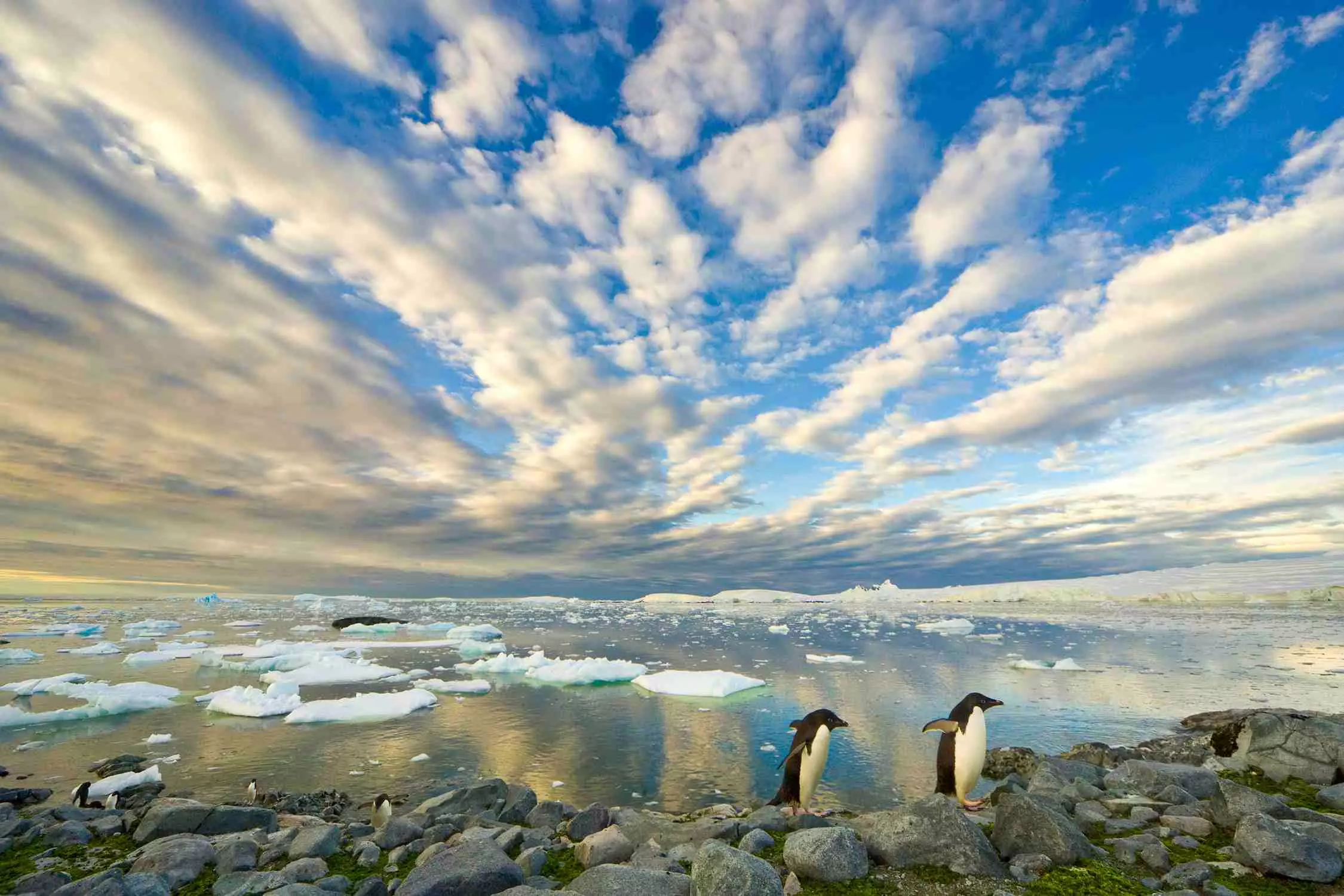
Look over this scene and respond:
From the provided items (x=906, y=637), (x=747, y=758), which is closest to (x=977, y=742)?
(x=747, y=758)

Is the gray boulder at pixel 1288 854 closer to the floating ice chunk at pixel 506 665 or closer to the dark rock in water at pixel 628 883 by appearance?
the dark rock in water at pixel 628 883

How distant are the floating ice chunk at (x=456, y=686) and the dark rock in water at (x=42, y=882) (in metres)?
14.1

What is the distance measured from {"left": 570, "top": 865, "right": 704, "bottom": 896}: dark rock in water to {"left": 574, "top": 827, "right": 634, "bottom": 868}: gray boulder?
1426 mm

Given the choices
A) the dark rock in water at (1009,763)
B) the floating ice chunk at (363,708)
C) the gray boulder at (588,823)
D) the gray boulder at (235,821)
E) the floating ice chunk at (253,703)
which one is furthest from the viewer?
the floating ice chunk at (253,703)

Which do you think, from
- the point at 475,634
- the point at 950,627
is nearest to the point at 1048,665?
the point at 950,627

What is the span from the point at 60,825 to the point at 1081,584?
136 m

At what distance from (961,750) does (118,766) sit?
13900 mm

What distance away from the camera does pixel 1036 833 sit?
181 inches

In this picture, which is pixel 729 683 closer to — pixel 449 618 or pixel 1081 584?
pixel 449 618

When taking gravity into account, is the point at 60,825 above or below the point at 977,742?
below

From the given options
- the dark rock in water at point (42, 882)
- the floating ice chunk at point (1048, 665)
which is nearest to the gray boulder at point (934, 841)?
the dark rock in water at point (42, 882)

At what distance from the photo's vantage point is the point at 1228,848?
470 centimetres

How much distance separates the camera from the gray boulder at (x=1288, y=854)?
13.5 feet

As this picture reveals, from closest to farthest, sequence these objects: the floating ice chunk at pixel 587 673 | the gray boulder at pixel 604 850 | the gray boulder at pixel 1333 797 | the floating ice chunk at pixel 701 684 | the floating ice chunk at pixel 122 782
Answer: the gray boulder at pixel 604 850
the gray boulder at pixel 1333 797
the floating ice chunk at pixel 122 782
the floating ice chunk at pixel 701 684
the floating ice chunk at pixel 587 673
